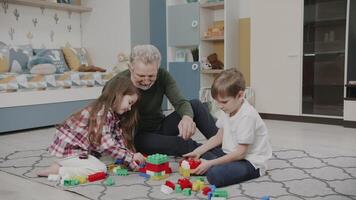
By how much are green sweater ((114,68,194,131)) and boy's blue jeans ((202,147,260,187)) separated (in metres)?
0.41

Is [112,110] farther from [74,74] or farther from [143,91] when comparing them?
[74,74]

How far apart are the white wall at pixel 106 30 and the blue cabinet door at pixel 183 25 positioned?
516 mm

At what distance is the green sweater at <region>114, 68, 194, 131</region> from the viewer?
6.31ft

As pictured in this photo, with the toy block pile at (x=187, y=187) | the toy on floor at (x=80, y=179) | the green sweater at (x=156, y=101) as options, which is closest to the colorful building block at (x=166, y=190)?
the toy block pile at (x=187, y=187)

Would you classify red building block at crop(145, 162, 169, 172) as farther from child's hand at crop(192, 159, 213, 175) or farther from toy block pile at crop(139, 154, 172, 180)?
child's hand at crop(192, 159, 213, 175)

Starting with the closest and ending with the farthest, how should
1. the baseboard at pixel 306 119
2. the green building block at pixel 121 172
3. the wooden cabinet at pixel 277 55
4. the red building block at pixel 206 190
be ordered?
the red building block at pixel 206 190, the green building block at pixel 121 172, the baseboard at pixel 306 119, the wooden cabinet at pixel 277 55

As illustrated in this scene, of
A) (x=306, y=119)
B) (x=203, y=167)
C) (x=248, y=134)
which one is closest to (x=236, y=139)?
(x=248, y=134)

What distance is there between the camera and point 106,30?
4.22 metres

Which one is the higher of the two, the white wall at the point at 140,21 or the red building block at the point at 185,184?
Result: the white wall at the point at 140,21

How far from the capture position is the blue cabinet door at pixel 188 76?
A: 4.09m

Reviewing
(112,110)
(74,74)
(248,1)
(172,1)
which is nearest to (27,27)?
(74,74)

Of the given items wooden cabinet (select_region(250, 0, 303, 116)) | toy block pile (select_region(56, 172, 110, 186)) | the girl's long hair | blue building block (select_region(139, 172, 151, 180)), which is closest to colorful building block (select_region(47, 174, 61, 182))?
toy block pile (select_region(56, 172, 110, 186))

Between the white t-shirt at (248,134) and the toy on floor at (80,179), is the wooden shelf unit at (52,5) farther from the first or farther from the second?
the white t-shirt at (248,134)

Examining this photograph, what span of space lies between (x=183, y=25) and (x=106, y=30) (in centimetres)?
87
